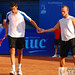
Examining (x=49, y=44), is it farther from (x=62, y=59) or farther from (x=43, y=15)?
(x=62, y=59)

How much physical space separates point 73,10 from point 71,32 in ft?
33.2

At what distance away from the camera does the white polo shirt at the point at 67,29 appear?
6906mm

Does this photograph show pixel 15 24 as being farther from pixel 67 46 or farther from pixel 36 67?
pixel 36 67

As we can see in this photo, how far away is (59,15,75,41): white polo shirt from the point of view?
6906mm

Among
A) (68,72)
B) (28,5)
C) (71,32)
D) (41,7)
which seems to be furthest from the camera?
(28,5)

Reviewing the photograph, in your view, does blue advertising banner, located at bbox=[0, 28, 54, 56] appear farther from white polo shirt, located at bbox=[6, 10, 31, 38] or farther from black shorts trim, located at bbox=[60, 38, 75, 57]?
black shorts trim, located at bbox=[60, 38, 75, 57]

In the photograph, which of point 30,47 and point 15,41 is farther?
point 30,47

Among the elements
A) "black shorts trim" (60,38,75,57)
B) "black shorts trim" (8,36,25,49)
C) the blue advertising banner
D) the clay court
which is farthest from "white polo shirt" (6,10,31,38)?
the blue advertising banner

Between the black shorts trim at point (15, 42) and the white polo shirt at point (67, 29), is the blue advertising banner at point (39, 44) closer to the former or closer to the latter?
the black shorts trim at point (15, 42)

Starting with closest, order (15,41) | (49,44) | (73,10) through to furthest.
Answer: (15,41), (49,44), (73,10)

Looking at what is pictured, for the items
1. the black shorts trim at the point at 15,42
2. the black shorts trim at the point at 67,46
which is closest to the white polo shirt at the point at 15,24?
the black shorts trim at the point at 15,42

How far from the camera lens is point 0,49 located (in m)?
14.2

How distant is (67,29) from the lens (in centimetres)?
697

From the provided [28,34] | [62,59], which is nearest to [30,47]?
[28,34]
